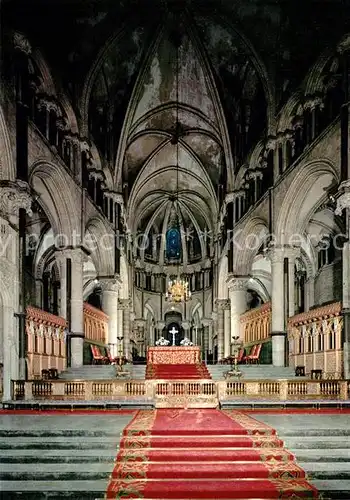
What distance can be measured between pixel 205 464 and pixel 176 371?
1086cm

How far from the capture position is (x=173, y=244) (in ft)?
147

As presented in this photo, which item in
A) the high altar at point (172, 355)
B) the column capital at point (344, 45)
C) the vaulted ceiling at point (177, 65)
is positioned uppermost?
the vaulted ceiling at point (177, 65)

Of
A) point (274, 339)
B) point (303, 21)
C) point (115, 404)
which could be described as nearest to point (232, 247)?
point (274, 339)

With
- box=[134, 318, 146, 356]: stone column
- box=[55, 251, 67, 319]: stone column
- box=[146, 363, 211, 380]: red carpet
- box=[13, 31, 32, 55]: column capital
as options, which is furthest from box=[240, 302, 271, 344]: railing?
box=[134, 318, 146, 356]: stone column

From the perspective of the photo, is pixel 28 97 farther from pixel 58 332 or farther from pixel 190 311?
pixel 190 311

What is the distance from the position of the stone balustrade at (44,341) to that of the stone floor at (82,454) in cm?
678

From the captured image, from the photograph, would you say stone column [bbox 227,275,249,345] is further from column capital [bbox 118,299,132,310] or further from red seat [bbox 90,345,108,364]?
column capital [bbox 118,299,132,310]

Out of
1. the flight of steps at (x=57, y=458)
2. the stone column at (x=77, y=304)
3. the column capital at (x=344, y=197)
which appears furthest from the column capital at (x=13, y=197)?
the column capital at (x=344, y=197)

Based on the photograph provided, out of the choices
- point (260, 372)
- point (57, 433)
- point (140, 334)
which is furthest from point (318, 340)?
point (140, 334)

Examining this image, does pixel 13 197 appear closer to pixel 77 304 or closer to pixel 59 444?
pixel 77 304

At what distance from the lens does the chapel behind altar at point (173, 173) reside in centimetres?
1447

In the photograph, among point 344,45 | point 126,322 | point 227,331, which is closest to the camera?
point 344,45

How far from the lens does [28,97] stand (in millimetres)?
16781

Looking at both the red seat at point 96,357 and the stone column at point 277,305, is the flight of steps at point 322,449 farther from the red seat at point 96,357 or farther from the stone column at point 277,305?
the red seat at point 96,357
